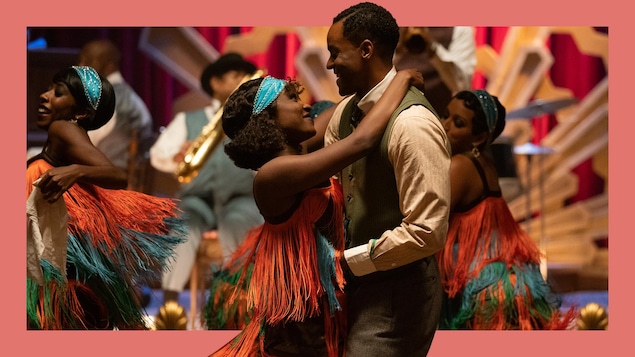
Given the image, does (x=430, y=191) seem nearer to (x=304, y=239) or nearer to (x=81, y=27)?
(x=304, y=239)

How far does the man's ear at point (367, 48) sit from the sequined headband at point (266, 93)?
0.29 meters

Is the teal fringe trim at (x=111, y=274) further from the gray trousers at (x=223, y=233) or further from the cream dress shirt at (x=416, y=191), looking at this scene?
the gray trousers at (x=223, y=233)

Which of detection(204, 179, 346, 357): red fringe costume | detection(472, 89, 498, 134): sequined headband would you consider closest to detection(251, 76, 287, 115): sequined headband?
detection(204, 179, 346, 357): red fringe costume

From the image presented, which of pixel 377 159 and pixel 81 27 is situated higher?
pixel 81 27

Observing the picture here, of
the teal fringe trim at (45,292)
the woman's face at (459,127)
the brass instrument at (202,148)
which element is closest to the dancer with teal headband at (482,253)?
the woman's face at (459,127)

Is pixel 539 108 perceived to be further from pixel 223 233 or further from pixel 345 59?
pixel 345 59

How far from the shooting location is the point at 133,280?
5.14 m

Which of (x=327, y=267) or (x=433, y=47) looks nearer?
(x=327, y=267)

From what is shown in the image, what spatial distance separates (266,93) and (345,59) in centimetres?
30

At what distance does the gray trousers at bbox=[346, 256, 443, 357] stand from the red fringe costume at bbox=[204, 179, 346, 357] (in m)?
0.08

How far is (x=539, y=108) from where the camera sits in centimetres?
755

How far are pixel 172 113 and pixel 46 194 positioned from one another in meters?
3.10

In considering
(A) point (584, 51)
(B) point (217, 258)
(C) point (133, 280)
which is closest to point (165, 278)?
(B) point (217, 258)

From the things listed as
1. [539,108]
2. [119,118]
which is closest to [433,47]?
[539,108]
